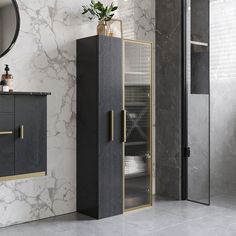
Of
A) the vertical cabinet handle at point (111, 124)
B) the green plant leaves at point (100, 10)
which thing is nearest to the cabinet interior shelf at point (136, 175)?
the vertical cabinet handle at point (111, 124)

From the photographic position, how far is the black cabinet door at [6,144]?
2535 millimetres

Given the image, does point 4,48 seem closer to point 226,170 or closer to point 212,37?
point 212,37

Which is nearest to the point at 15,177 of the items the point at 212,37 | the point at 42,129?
the point at 42,129

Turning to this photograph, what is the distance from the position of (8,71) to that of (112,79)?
860mm

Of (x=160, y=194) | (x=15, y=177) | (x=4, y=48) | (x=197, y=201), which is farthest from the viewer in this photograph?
(x=160, y=194)

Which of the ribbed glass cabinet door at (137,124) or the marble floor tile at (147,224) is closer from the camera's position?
the marble floor tile at (147,224)

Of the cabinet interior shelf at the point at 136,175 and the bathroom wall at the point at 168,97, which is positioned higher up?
the bathroom wall at the point at 168,97

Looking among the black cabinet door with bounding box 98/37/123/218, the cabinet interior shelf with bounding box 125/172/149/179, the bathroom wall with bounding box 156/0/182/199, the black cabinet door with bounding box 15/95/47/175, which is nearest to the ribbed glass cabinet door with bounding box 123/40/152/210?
the cabinet interior shelf with bounding box 125/172/149/179

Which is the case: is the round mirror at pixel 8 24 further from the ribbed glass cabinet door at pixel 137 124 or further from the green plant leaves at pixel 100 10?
the ribbed glass cabinet door at pixel 137 124

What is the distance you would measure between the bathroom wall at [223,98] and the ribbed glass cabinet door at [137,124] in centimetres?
89

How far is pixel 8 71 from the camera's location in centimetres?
292

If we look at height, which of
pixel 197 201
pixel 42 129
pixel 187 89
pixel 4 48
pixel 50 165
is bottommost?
pixel 197 201

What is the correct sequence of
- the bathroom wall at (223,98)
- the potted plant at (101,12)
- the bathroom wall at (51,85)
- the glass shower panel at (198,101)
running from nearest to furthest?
the bathroom wall at (51,85), the potted plant at (101,12), the glass shower panel at (198,101), the bathroom wall at (223,98)

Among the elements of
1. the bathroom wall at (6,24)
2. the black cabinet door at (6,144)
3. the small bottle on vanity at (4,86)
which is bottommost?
the black cabinet door at (6,144)
